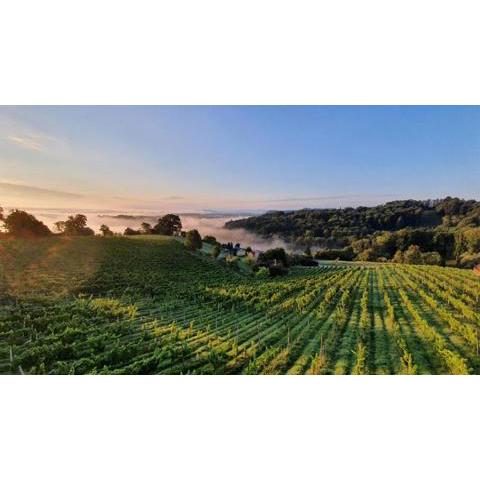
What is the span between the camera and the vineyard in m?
4.86

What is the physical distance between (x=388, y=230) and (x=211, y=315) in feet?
8.23

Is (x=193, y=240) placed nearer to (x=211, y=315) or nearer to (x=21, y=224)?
(x=211, y=315)

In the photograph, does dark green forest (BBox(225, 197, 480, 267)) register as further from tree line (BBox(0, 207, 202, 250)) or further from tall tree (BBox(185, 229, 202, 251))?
tree line (BBox(0, 207, 202, 250))

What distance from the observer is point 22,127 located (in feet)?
17.3

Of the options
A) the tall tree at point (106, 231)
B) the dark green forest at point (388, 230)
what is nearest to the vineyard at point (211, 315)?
the tall tree at point (106, 231)

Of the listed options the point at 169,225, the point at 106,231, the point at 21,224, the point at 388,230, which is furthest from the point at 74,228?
the point at 388,230

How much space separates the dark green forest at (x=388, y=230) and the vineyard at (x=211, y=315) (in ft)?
0.68

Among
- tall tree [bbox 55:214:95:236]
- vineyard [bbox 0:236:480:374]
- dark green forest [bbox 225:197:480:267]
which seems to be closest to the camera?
vineyard [bbox 0:236:480:374]

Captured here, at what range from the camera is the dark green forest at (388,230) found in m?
5.39

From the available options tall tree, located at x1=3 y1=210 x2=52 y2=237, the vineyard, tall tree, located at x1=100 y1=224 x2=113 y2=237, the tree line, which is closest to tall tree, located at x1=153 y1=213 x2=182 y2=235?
the tree line

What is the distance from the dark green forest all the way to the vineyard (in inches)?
8.2

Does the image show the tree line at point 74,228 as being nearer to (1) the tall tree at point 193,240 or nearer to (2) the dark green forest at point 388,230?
(1) the tall tree at point 193,240

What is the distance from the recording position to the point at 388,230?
18.4 feet
